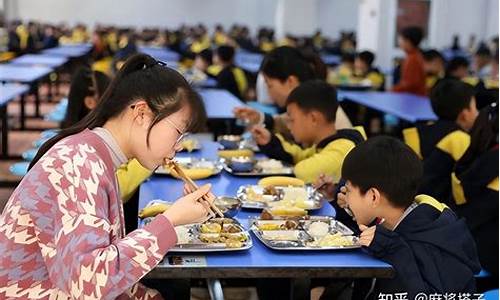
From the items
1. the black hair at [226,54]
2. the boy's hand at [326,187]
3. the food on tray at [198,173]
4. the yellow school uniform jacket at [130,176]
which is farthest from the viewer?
the black hair at [226,54]

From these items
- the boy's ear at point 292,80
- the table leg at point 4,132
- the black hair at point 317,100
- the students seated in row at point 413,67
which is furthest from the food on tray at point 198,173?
the students seated in row at point 413,67

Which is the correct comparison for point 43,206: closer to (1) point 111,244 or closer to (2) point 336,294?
(1) point 111,244

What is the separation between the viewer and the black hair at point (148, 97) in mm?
1606

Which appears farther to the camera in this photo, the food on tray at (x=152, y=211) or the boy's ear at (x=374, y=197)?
the food on tray at (x=152, y=211)

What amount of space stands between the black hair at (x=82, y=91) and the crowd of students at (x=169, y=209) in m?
0.91

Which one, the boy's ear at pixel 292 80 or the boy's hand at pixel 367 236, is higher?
the boy's ear at pixel 292 80

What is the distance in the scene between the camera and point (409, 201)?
6.53ft

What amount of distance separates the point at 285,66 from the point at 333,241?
6.40 ft

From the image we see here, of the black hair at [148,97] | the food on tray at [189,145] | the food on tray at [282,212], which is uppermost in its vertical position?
the black hair at [148,97]

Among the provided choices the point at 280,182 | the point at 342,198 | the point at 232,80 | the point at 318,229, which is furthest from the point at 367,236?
the point at 232,80

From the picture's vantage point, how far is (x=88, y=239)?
1.41 metres

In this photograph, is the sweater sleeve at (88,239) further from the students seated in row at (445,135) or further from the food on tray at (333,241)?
the students seated in row at (445,135)

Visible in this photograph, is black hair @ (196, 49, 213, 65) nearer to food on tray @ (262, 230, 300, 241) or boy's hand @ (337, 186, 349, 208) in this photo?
boy's hand @ (337, 186, 349, 208)

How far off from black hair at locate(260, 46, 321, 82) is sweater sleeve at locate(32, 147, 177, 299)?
90.2 inches
